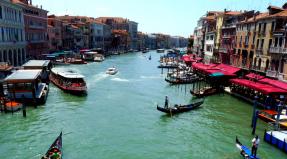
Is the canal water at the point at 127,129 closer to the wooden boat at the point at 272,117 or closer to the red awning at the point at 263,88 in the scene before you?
the wooden boat at the point at 272,117

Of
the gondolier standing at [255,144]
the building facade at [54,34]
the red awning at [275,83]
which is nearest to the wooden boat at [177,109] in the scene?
the red awning at [275,83]

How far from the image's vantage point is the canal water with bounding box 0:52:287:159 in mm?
18453

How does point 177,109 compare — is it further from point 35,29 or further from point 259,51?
point 35,29

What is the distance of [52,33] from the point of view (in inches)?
3002

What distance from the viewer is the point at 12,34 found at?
47594 mm

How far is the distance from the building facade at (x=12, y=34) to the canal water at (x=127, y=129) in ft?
57.2

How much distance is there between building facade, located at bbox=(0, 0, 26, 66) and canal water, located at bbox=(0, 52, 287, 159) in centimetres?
1744

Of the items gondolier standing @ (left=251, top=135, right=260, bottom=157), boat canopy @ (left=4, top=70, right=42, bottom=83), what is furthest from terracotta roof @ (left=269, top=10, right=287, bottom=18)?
boat canopy @ (left=4, top=70, right=42, bottom=83)

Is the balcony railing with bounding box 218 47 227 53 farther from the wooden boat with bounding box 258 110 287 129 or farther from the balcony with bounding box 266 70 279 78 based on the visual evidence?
the wooden boat with bounding box 258 110 287 129

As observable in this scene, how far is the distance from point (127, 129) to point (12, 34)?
35.8m

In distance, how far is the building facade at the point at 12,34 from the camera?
1697 inches

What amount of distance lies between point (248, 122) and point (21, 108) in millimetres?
22116

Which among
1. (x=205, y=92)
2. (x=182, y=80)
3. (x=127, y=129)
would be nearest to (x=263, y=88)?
(x=205, y=92)

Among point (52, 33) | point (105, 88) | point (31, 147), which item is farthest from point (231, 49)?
point (52, 33)
